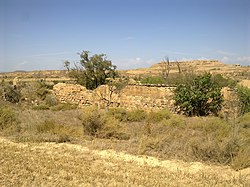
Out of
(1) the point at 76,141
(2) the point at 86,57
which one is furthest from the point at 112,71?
(1) the point at 76,141

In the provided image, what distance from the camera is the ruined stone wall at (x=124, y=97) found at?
19391mm

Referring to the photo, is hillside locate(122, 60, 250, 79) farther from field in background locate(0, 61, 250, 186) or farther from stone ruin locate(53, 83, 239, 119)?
field in background locate(0, 61, 250, 186)

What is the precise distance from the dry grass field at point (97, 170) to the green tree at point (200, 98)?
896cm

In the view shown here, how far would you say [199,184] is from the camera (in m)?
7.09

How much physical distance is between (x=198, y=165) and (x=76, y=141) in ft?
16.3

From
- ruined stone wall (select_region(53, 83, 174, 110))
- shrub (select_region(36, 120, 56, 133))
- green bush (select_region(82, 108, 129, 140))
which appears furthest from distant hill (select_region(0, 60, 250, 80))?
shrub (select_region(36, 120, 56, 133))

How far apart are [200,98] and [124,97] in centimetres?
598

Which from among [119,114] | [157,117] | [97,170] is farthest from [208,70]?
[97,170]

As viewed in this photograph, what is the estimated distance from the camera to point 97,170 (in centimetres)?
776

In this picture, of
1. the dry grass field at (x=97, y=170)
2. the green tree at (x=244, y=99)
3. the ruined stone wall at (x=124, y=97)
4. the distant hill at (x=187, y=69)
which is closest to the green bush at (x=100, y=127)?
the dry grass field at (x=97, y=170)

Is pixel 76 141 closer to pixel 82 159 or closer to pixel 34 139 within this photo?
pixel 34 139

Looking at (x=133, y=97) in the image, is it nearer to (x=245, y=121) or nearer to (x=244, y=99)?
(x=244, y=99)

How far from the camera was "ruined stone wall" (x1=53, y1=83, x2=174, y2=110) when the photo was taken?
63.6 feet

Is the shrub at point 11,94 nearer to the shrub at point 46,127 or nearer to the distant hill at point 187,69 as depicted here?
the shrub at point 46,127
